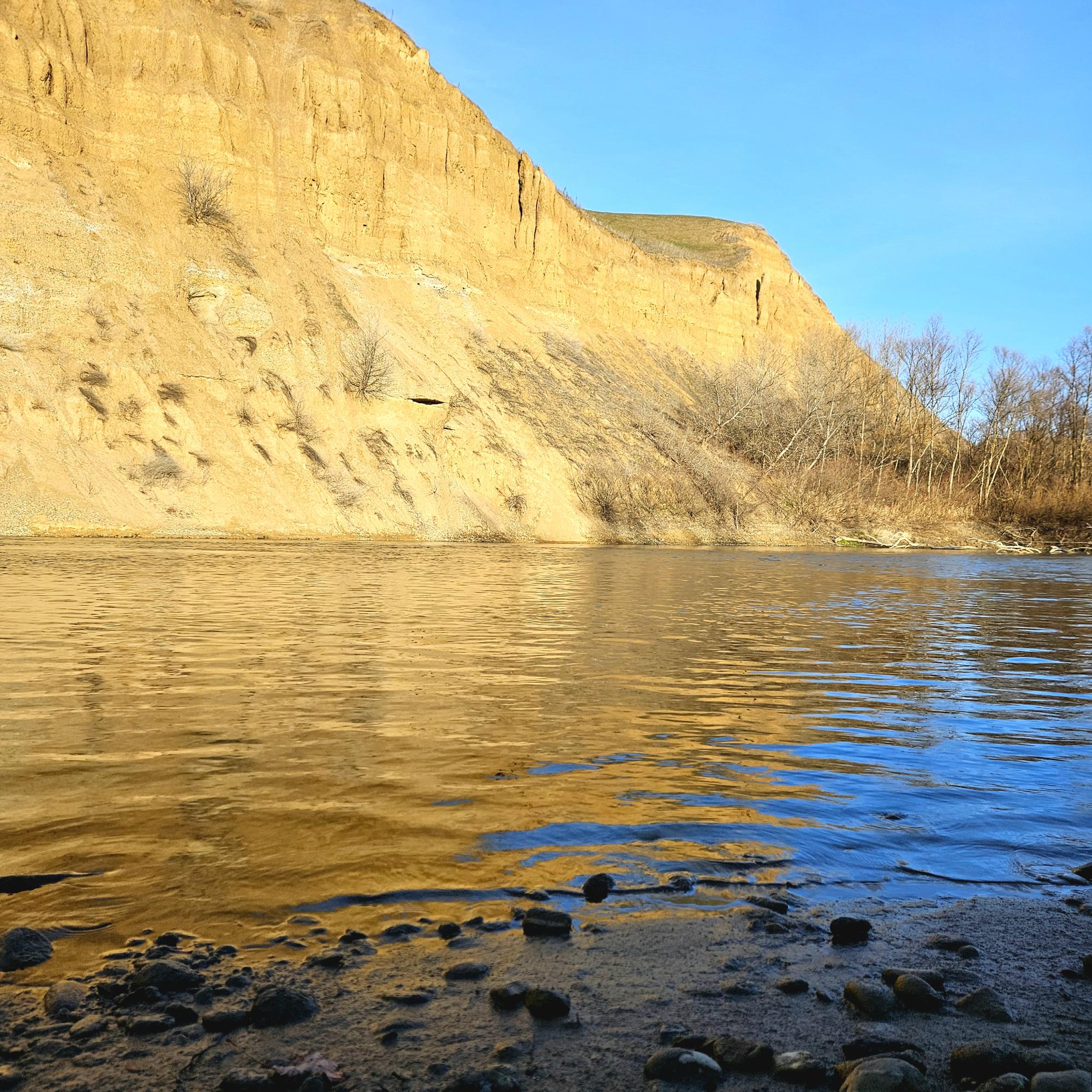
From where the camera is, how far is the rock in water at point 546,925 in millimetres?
2840

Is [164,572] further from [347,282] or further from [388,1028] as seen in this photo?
[347,282]

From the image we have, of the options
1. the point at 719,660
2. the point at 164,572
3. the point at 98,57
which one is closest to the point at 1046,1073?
the point at 719,660

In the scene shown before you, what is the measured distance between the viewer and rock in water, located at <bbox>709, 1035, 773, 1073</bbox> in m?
2.12

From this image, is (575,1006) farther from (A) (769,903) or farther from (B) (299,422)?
(B) (299,422)

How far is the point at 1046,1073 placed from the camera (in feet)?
6.54

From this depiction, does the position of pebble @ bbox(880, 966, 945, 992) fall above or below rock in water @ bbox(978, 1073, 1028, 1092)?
below

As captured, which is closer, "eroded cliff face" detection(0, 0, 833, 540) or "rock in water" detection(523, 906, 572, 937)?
"rock in water" detection(523, 906, 572, 937)

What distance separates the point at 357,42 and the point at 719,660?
44676mm

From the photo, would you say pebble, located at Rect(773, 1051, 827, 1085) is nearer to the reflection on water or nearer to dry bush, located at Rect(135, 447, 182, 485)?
the reflection on water

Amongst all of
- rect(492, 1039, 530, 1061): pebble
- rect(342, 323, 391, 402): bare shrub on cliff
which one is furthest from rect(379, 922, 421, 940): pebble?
rect(342, 323, 391, 402): bare shrub on cliff

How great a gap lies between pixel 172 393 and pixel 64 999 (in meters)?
31.5

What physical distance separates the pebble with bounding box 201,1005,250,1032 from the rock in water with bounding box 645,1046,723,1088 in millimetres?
980

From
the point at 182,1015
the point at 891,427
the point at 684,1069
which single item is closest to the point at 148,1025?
the point at 182,1015

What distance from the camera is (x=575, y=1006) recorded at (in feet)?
7.86
